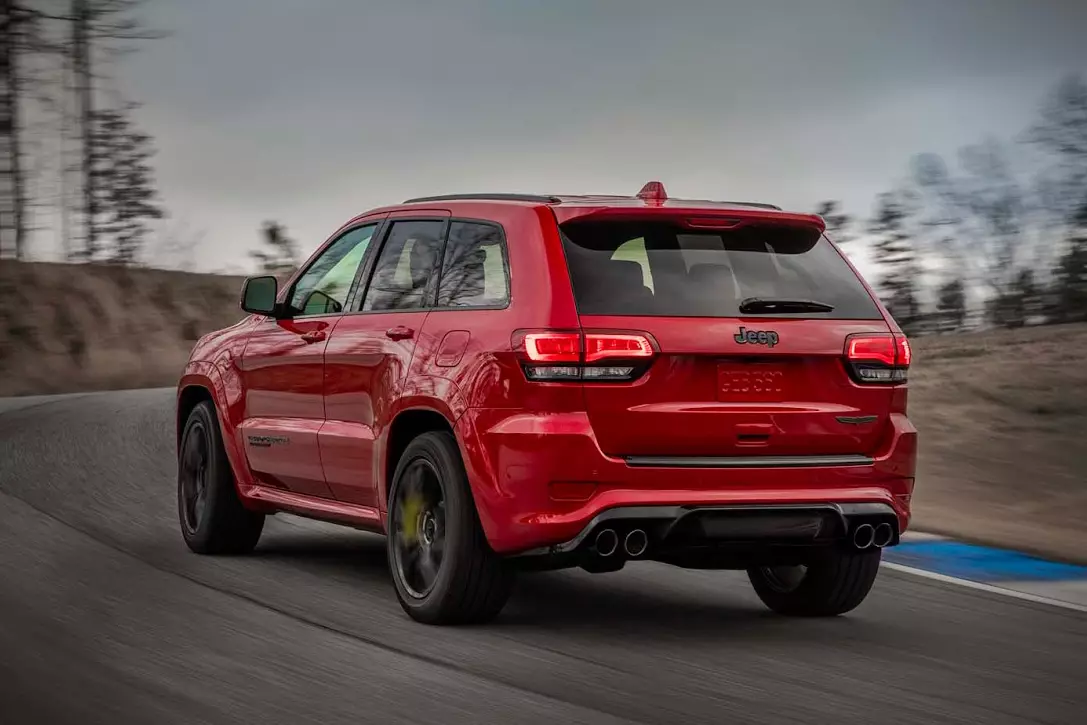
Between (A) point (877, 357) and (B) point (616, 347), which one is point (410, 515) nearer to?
(B) point (616, 347)

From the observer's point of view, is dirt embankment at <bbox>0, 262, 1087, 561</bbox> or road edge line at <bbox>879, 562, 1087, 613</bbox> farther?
dirt embankment at <bbox>0, 262, 1087, 561</bbox>

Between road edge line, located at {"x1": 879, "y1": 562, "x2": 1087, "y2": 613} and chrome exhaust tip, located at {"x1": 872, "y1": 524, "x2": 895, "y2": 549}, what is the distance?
143 cm

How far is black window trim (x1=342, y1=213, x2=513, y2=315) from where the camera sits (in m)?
6.71

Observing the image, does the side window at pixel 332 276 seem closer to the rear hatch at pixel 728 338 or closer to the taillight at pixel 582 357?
the rear hatch at pixel 728 338

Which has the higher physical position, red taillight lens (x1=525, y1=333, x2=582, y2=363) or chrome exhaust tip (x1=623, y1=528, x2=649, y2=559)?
red taillight lens (x1=525, y1=333, x2=582, y2=363)

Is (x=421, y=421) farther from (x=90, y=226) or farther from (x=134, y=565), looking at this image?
(x=90, y=226)

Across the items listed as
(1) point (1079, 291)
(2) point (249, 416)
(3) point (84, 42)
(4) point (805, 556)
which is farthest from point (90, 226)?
(4) point (805, 556)

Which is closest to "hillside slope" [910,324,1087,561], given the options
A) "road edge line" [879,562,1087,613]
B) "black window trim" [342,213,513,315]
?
"road edge line" [879,562,1087,613]

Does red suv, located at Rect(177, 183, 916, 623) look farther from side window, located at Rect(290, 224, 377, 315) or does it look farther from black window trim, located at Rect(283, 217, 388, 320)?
side window, located at Rect(290, 224, 377, 315)

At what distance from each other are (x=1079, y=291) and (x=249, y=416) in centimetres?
1858

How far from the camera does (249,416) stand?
8.78 meters

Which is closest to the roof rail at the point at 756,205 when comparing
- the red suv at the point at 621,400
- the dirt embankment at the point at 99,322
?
the red suv at the point at 621,400

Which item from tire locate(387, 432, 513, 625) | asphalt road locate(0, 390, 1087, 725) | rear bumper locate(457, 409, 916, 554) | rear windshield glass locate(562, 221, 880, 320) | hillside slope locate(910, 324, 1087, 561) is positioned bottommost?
hillside slope locate(910, 324, 1087, 561)

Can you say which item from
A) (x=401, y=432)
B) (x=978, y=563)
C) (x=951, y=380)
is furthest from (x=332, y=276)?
(x=951, y=380)
